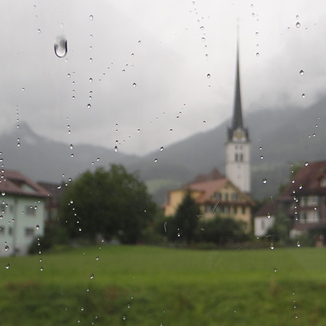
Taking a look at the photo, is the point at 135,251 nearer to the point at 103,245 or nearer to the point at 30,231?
the point at 103,245

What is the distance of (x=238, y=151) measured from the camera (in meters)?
1.31

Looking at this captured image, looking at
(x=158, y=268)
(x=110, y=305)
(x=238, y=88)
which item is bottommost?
(x=110, y=305)

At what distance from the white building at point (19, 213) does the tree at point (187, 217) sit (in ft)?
0.92

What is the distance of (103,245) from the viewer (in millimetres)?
1265

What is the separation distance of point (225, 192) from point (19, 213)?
435 millimetres

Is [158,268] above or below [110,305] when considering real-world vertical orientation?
above

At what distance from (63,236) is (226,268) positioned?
392mm

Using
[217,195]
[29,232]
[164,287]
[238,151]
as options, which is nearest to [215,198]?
[217,195]

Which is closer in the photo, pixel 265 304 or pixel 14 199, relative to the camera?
pixel 14 199

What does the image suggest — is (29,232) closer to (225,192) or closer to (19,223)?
(19,223)

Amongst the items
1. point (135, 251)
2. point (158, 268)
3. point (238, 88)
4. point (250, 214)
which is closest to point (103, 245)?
point (135, 251)

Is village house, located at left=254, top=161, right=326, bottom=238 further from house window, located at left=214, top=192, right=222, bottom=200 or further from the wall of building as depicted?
the wall of building

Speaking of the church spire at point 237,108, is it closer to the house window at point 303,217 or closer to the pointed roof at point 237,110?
the pointed roof at point 237,110

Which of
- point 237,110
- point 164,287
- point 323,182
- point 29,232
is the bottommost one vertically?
point 164,287
